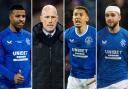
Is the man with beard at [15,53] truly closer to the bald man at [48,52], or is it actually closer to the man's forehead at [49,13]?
the bald man at [48,52]

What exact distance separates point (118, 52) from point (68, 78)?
0.76m

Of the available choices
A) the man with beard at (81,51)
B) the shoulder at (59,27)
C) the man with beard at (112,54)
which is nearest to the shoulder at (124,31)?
the man with beard at (112,54)

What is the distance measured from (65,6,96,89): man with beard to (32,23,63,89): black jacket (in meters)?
0.13

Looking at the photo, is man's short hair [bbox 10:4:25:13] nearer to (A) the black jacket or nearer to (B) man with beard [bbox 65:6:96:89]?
(A) the black jacket

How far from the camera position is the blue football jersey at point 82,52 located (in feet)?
17.6

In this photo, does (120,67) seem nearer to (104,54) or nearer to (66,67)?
(104,54)

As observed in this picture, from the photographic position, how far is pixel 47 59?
5340 millimetres

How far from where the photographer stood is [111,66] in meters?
5.33

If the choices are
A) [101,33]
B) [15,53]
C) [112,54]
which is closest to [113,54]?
[112,54]

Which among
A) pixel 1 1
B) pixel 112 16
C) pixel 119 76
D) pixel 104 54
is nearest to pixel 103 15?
pixel 112 16

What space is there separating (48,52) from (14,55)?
46 cm

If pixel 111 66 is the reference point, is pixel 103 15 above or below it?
above

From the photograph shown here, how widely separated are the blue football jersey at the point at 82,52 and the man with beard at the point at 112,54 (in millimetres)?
87

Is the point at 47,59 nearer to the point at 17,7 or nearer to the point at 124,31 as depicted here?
the point at 17,7
